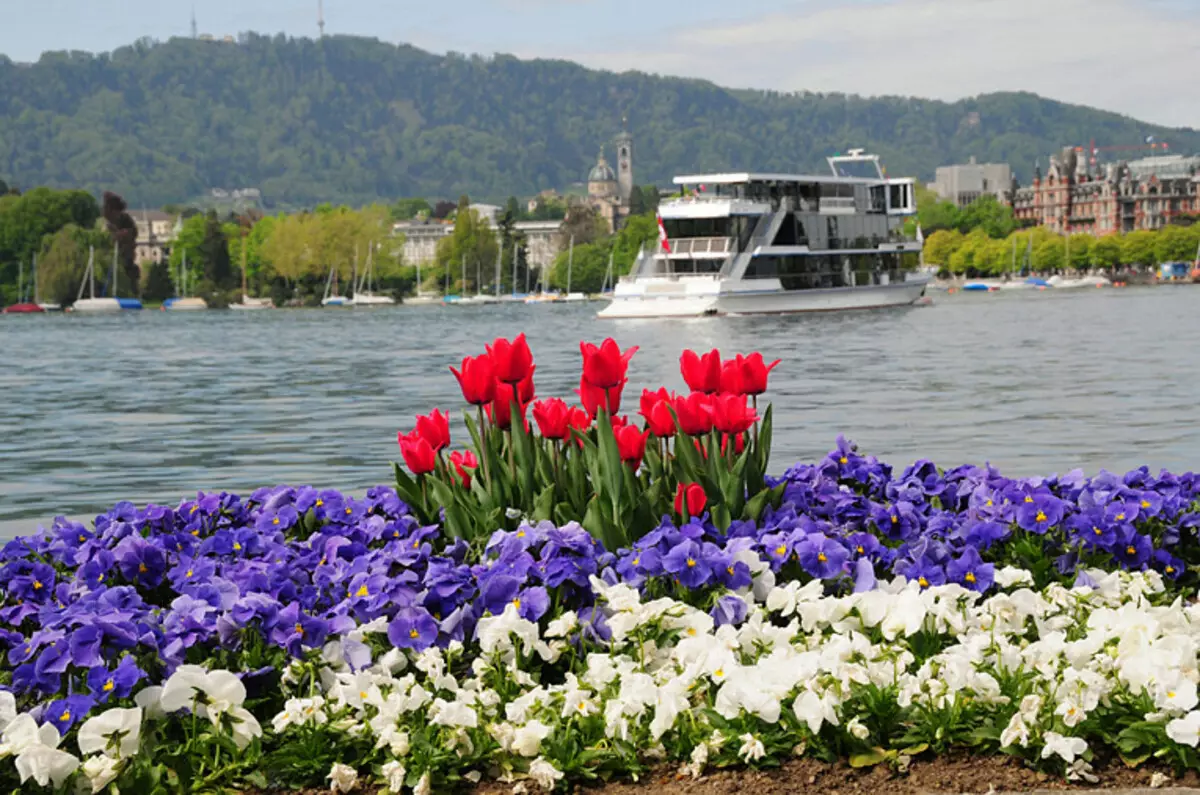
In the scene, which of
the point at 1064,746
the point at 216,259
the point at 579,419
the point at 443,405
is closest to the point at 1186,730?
the point at 1064,746

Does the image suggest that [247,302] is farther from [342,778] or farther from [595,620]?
[342,778]

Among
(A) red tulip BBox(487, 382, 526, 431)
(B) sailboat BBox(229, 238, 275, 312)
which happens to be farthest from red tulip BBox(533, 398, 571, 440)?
(B) sailboat BBox(229, 238, 275, 312)

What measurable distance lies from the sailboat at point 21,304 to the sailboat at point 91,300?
12.3 feet

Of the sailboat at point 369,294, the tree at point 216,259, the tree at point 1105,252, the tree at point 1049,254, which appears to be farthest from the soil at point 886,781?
the tree at point 1105,252

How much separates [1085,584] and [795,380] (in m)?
15.3

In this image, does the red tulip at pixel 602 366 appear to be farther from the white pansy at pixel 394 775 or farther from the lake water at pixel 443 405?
the lake water at pixel 443 405

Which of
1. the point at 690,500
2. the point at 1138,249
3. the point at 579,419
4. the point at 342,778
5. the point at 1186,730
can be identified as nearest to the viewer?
the point at 1186,730

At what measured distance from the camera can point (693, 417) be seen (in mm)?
5066

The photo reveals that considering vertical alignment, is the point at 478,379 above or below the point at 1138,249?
above

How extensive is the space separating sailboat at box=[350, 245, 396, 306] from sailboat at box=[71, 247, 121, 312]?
17.1m

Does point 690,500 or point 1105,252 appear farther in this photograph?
point 1105,252

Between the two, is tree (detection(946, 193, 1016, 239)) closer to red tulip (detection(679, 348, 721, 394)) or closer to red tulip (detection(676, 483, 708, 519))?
red tulip (detection(679, 348, 721, 394))

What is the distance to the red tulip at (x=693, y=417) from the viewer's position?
505 cm

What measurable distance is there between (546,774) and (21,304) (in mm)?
126398
